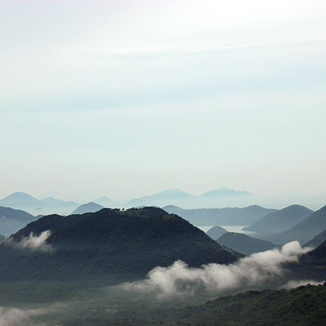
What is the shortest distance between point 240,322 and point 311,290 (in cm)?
3791

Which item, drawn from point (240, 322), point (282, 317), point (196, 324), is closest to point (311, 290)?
point (282, 317)

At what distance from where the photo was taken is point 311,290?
19938cm

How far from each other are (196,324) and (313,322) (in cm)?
5387

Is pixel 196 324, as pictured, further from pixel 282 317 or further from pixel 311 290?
pixel 311 290

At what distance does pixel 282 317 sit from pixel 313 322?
673 inches

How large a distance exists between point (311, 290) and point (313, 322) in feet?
89.6

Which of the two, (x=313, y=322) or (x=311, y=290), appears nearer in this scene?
(x=313, y=322)

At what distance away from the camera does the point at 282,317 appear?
618ft

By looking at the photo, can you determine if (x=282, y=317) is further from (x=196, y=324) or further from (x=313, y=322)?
(x=196, y=324)

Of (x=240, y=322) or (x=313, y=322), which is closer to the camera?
(x=313, y=322)

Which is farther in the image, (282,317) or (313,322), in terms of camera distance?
(282,317)

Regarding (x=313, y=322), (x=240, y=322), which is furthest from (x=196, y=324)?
(x=313, y=322)

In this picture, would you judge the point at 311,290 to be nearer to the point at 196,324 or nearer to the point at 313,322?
the point at 313,322

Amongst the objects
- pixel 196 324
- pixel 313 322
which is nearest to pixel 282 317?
pixel 313 322
